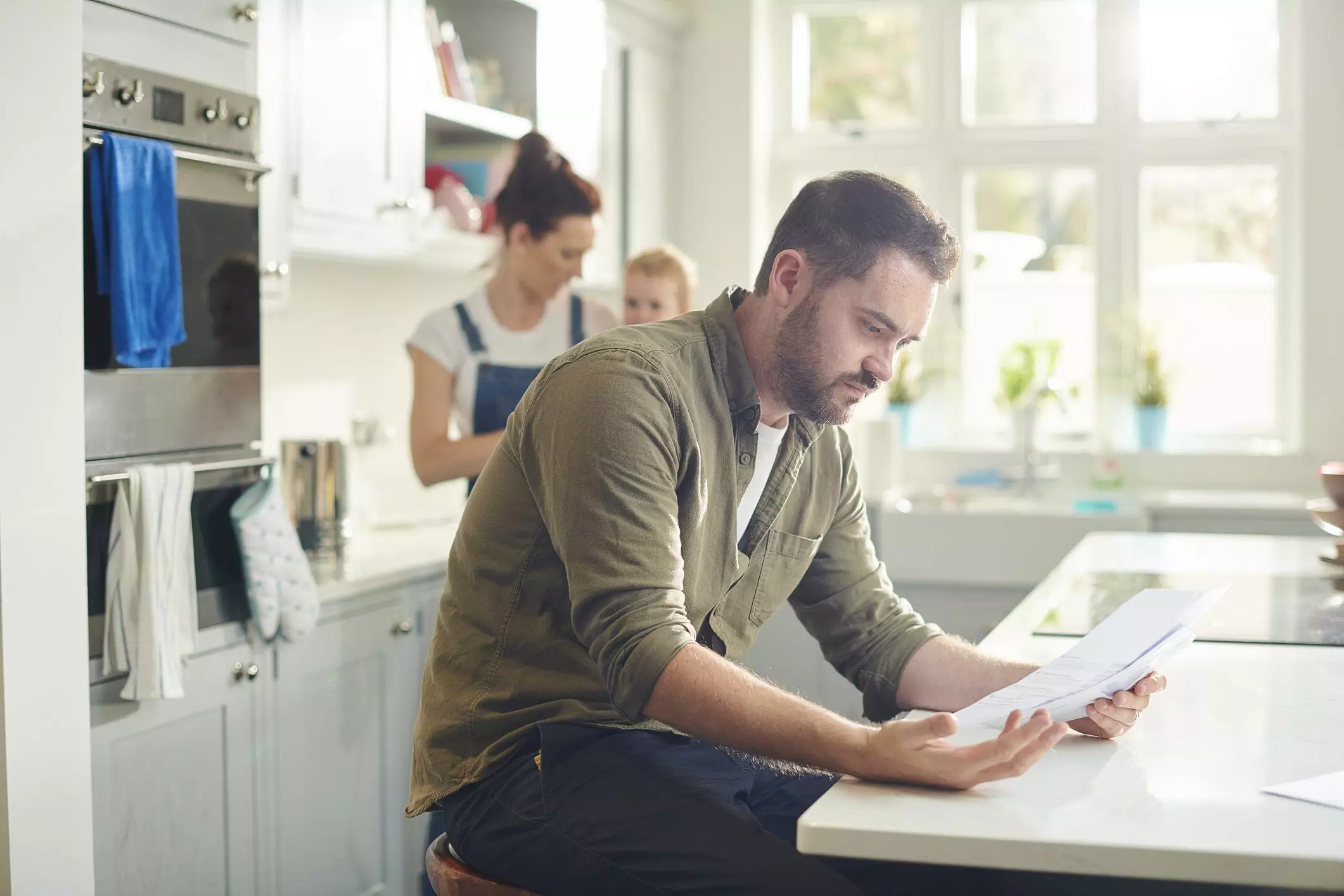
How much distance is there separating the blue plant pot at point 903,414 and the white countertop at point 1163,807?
317 cm

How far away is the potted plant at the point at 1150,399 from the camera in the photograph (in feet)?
15.0

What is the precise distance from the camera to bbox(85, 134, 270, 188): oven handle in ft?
7.68

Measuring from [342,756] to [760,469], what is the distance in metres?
1.36

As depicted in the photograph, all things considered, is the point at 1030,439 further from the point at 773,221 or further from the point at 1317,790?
the point at 1317,790

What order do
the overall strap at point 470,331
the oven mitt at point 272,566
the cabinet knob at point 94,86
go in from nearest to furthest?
the cabinet knob at point 94,86 → the oven mitt at point 272,566 → the overall strap at point 470,331

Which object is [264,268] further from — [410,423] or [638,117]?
[638,117]

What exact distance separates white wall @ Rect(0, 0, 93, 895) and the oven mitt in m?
0.44

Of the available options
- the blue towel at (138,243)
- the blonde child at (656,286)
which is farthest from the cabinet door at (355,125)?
the blue towel at (138,243)

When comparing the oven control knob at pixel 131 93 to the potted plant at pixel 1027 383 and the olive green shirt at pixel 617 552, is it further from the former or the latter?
the potted plant at pixel 1027 383

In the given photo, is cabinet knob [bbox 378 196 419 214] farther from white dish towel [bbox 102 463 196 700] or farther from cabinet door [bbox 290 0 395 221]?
white dish towel [bbox 102 463 196 700]

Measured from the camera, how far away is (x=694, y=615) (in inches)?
66.2

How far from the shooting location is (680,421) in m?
1.57

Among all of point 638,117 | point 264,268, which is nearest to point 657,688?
point 264,268

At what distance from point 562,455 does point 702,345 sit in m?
0.30
